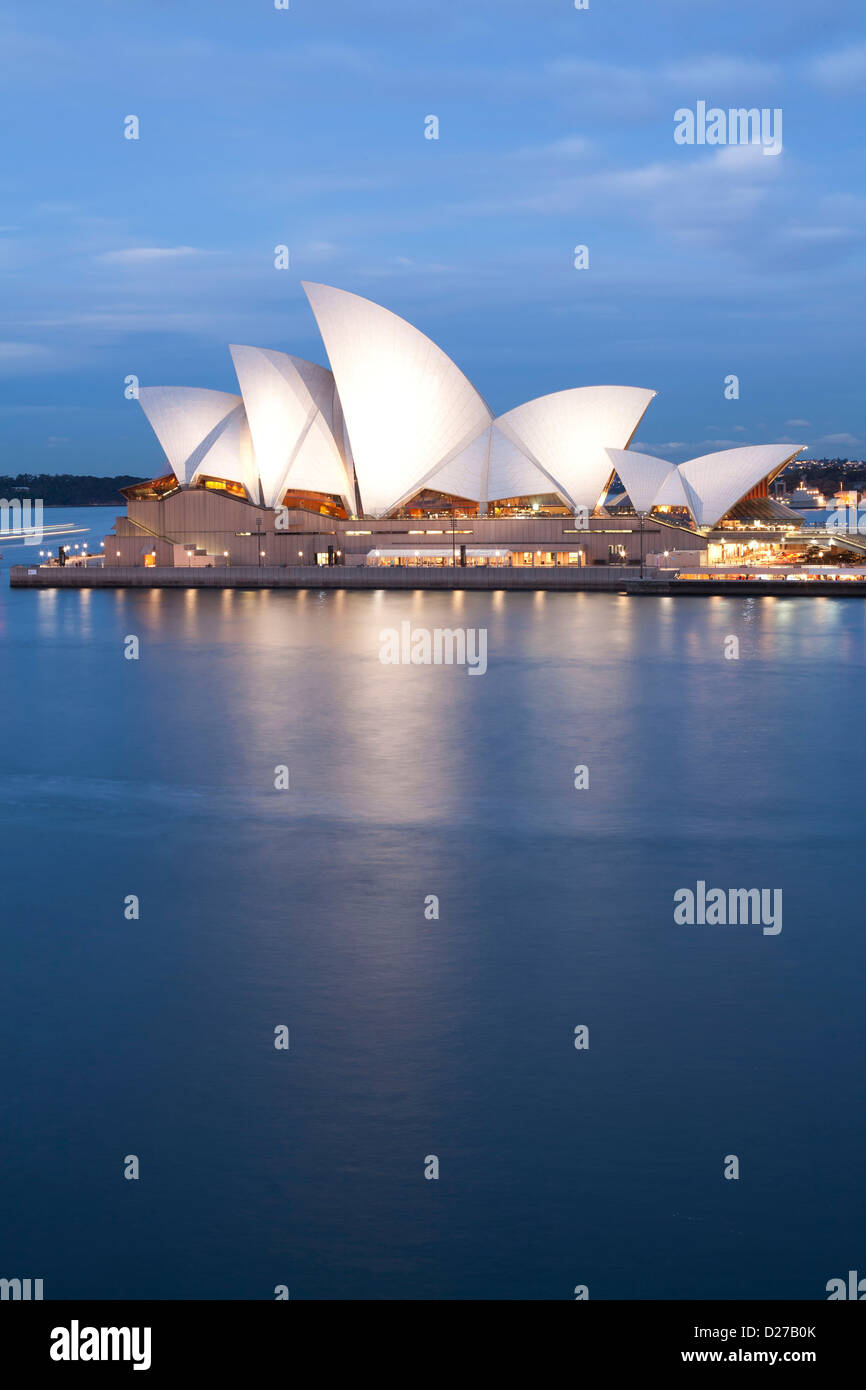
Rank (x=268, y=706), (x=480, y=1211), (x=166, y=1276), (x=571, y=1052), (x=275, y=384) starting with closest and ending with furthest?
(x=166, y=1276)
(x=480, y=1211)
(x=571, y=1052)
(x=268, y=706)
(x=275, y=384)

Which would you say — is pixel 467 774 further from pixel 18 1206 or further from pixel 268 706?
pixel 18 1206

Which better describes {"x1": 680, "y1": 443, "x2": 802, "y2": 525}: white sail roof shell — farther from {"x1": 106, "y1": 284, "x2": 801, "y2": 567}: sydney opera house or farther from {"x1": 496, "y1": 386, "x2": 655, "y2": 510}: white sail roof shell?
{"x1": 496, "y1": 386, "x2": 655, "y2": 510}: white sail roof shell

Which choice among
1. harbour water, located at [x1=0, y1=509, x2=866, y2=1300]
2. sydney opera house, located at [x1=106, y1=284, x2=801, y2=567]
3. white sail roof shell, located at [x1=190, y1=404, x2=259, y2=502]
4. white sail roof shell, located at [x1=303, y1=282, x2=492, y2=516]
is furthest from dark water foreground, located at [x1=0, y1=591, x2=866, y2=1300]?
white sail roof shell, located at [x1=190, y1=404, x2=259, y2=502]

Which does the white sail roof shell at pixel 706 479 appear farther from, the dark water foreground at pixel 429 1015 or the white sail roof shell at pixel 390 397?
the dark water foreground at pixel 429 1015

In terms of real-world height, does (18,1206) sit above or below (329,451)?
below

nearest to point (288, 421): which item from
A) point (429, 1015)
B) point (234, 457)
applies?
point (234, 457)

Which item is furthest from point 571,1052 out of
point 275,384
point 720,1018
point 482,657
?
point 275,384

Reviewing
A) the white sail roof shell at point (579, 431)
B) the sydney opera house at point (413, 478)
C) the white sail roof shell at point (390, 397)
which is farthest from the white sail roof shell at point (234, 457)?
the white sail roof shell at point (579, 431)
